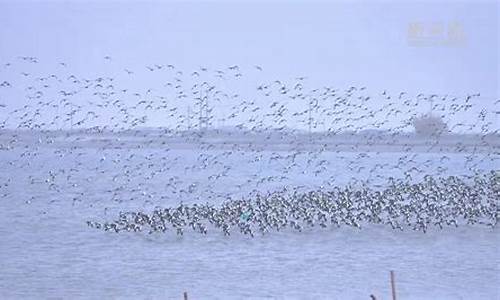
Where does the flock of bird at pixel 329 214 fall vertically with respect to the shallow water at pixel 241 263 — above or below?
above

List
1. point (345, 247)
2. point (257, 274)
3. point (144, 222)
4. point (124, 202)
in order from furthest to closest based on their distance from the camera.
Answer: point (124, 202) → point (144, 222) → point (345, 247) → point (257, 274)

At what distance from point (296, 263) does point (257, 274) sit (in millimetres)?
2048

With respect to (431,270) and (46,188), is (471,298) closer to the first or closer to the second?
(431,270)

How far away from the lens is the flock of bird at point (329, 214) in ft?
110

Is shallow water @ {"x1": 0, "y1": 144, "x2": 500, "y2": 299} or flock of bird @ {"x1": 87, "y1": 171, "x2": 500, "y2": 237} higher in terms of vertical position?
flock of bird @ {"x1": 87, "y1": 171, "x2": 500, "y2": 237}

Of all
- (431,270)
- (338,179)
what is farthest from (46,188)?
(431,270)

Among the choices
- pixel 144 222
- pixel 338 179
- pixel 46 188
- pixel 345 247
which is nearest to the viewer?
pixel 345 247

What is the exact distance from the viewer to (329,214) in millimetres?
34906

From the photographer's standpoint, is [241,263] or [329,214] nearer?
[241,263]

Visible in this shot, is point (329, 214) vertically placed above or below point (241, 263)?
above

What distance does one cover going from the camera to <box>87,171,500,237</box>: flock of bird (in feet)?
110

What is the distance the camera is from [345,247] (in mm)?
31562

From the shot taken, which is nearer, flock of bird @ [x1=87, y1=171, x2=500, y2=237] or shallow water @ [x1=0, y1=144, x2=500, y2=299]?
shallow water @ [x1=0, y1=144, x2=500, y2=299]

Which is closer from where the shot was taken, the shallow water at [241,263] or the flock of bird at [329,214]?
the shallow water at [241,263]
